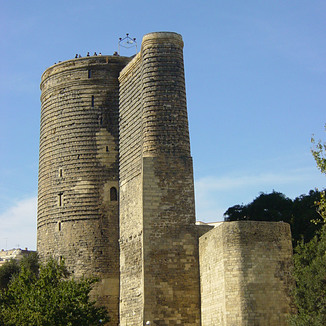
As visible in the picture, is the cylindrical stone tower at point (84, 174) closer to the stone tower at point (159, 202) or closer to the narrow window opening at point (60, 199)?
the narrow window opening at point (60, 199)

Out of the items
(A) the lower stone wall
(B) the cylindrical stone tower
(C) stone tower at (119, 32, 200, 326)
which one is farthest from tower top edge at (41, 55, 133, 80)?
(A) the lower stone wall

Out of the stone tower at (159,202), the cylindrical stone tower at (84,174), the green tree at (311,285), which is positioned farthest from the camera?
the cylindrical stone tower at (84,174)

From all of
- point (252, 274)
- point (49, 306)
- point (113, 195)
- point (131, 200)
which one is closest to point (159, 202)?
point (131, 200)

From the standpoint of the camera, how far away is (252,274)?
1919 cm

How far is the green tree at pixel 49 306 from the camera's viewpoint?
2114cm

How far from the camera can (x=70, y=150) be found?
27.7 meters

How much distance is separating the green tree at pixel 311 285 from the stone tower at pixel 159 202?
3.82m

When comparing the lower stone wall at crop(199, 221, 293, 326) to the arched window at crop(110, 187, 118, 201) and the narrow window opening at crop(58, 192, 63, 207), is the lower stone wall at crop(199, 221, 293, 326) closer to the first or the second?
the arched window at crop(110, 187, 118, 201)

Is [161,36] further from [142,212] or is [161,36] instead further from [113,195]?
[113,195]

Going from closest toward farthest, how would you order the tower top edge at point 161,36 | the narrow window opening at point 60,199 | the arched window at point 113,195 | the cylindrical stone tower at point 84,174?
→ 1. the tower top edge at point 161,36
2. the cylindrical stone tower at point 84,174
3. the arched window at point 113,195
4. the narrow window opening at point 60,199

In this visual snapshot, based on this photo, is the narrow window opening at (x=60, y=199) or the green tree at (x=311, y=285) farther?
the narrow window opening at (x=60, y=199)

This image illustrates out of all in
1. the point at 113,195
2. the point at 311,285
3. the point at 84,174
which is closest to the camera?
the point at 311,285

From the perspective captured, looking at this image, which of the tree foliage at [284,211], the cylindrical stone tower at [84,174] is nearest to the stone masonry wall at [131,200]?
the cylindrical stone tower at [84,174]

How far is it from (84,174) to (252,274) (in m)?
10.1
